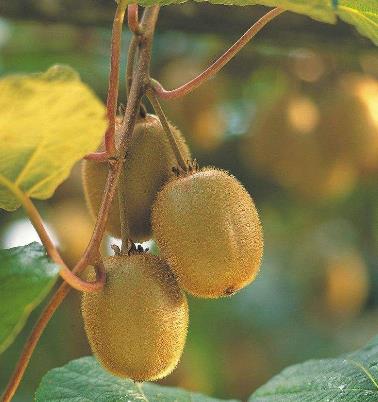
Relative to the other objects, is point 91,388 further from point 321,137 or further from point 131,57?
point 321,137

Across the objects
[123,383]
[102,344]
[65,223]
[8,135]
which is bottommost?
[65,223]

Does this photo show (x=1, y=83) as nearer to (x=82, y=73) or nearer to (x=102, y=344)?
(x=102, y=344)

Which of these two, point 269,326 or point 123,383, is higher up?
point 123,383

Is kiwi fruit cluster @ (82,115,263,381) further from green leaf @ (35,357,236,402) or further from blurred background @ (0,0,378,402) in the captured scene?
blurred background @ (0,0,378,402)

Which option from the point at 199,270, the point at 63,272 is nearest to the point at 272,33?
the point at 199,270

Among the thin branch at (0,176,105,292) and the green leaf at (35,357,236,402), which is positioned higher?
the thin branch at (0,176,105,292)

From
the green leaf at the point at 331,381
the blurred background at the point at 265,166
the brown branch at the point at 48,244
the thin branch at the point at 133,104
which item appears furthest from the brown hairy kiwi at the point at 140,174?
the blurred background at the point at 265,166

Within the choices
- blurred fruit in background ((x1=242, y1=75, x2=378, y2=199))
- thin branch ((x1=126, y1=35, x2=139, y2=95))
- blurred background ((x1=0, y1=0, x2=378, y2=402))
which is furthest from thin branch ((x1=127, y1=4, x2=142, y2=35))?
blurred fruit in background ((x1=242, y1=75, x2=378, y2=199))
